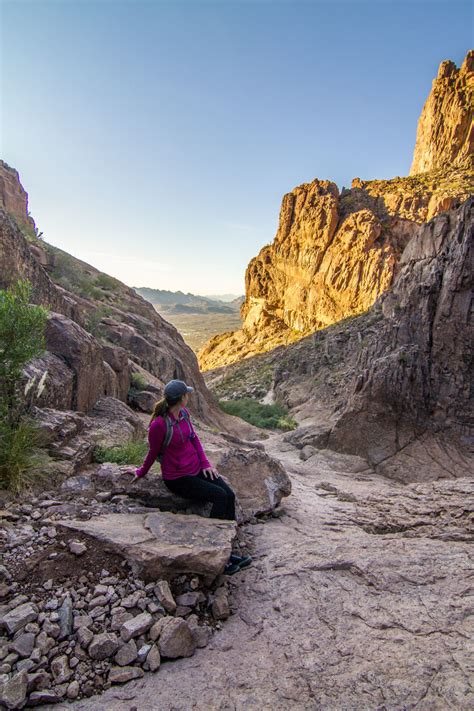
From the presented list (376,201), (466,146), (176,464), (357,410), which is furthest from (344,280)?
(176,464)

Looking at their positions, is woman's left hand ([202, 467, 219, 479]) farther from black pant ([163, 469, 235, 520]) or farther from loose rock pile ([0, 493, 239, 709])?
loose rock pile ([0, 493, 239, 709])

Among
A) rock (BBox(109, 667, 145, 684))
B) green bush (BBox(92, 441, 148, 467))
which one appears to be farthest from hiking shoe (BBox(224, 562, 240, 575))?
green bush (BBox(92, 441, 148, 467))

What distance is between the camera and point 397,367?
524 inches

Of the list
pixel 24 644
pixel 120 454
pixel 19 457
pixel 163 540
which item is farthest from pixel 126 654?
pixel 120 454

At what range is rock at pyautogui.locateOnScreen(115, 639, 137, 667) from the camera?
260 cm


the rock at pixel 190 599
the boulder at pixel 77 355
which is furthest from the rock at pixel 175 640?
the boulder at pixel 77 355

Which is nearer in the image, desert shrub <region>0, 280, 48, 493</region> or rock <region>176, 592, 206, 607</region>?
rock <region>176, 592, 206, 607</region>

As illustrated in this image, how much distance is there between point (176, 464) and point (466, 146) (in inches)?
2487

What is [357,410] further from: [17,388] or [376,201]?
[376,201]

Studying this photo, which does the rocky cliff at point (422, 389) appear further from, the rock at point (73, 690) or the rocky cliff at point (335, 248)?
the rocky cliff at point (335, 248)

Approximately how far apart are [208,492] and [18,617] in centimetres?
199

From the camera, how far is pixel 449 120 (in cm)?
5169

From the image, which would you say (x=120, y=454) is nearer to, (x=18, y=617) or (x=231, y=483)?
(x=231, y=483)

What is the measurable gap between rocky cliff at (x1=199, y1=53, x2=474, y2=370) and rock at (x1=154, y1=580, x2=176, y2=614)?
139ft
